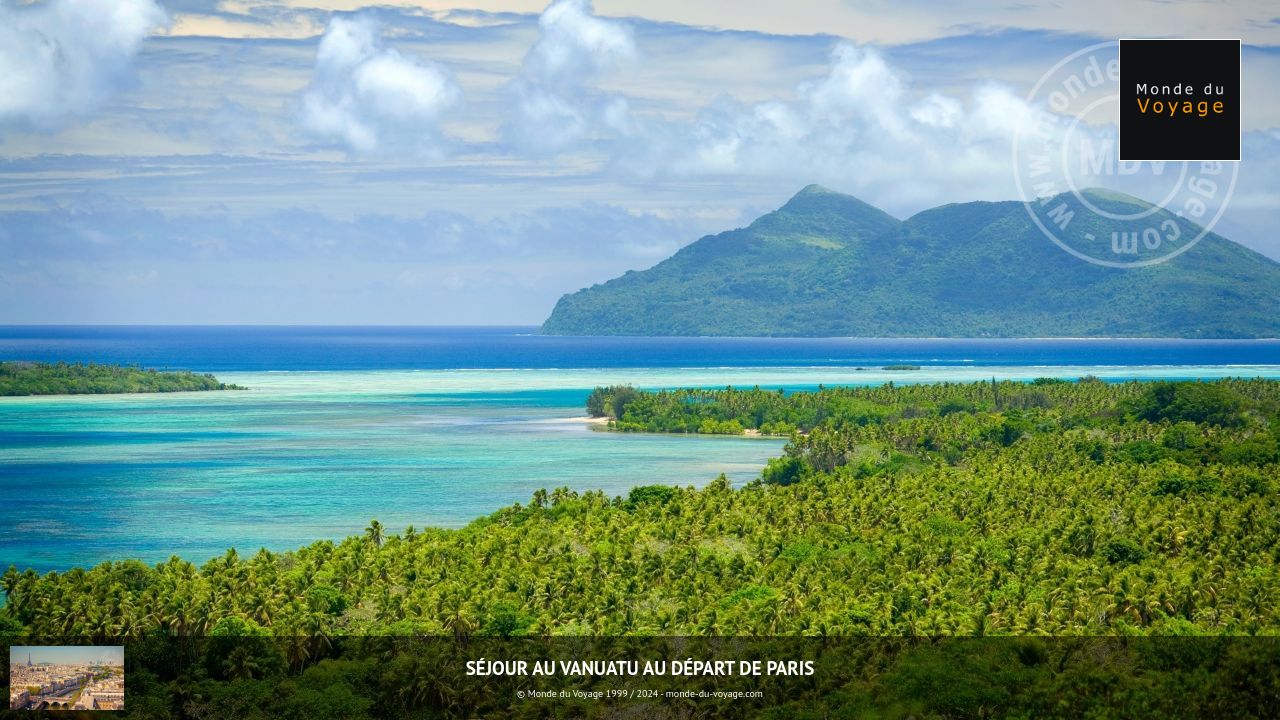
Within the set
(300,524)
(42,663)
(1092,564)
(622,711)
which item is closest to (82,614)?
(42,663)

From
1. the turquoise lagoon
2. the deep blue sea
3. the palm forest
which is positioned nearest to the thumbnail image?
the palm forest

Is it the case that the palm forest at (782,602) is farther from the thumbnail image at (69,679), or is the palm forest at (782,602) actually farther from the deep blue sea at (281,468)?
the deep blue sea at (281,468)

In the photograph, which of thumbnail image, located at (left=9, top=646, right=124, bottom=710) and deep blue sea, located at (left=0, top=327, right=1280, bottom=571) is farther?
deep blue sea, located at (left=0, top=327, right=1280, bottom=571)

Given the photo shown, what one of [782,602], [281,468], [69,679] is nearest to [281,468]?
[281,468]

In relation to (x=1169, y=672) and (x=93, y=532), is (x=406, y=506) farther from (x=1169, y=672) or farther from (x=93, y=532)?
(x=1169, y=672)

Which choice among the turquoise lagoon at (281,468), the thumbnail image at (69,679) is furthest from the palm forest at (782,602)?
the turquoise lagoon at (281,468)

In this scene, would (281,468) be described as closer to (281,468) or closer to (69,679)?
(281,468)

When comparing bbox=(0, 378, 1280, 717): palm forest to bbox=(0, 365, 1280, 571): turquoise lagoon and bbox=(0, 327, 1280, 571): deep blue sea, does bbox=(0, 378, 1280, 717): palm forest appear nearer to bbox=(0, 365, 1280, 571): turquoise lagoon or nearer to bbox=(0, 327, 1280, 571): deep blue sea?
bbox=(0, 327, 1280, 571): deep blue sea
